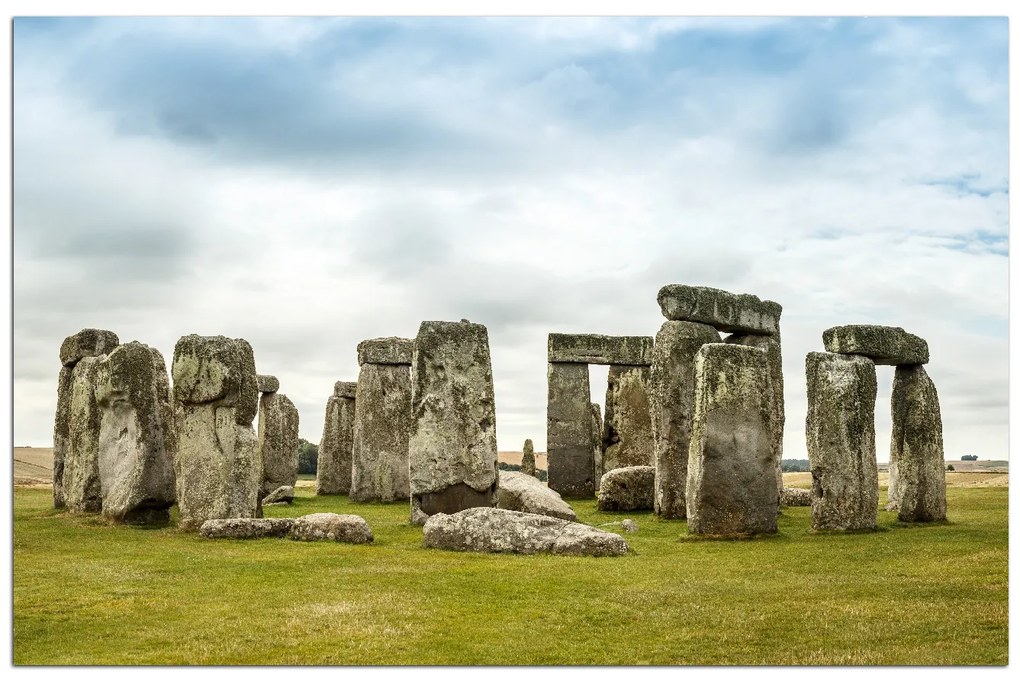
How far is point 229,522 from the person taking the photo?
1390 cm

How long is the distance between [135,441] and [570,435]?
10.7 m

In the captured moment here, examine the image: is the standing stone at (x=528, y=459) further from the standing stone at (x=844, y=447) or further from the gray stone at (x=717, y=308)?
the standing stone at (x=844, y=447)

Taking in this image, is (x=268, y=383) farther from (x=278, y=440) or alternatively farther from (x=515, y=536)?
(x=515, y=536)

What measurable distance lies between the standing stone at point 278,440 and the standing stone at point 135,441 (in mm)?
8198

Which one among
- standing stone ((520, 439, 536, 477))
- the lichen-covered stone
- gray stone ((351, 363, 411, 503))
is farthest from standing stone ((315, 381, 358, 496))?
standing stone ((520, 439, 536, 477))

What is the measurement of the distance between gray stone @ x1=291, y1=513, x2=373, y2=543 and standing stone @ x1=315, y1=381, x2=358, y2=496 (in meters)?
11.6

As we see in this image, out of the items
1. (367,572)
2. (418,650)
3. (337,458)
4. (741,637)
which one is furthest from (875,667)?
(337,458)

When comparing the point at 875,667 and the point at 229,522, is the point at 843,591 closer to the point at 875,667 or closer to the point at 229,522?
the point at 875,667

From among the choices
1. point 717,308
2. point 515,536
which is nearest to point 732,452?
point 515,536

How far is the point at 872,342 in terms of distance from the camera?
15.7 meters

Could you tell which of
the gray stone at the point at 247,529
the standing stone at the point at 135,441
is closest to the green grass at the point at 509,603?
the gray stone at the point at 247,529

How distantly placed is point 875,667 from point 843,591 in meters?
2.87

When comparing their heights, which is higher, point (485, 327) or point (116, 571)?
point (485, 327)

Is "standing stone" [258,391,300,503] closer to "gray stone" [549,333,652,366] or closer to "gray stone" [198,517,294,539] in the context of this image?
"gray stone" [549,333,652,366]
